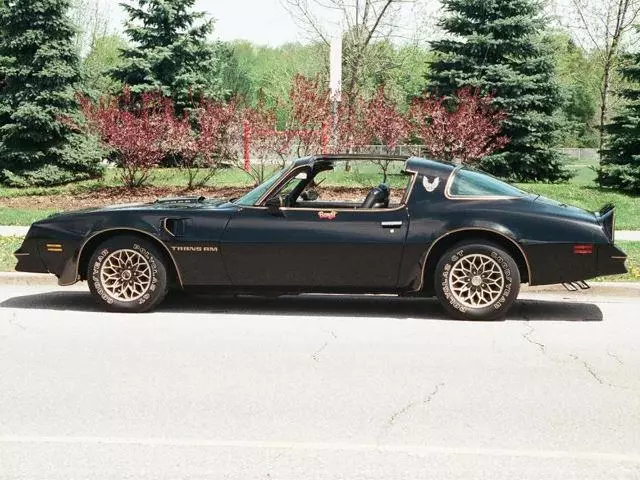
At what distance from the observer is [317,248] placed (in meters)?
7.81

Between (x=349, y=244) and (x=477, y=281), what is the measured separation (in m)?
1.13

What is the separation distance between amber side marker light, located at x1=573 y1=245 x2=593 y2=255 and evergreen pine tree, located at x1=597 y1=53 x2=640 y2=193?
1427cm

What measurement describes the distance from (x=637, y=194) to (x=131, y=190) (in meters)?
11.8

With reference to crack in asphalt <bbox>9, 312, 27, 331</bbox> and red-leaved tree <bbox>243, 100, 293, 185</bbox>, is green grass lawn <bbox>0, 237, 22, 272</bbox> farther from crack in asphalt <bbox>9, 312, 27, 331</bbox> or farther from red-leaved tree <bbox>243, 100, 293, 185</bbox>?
red-leaved tree <bbox>243, 100, 293, 185</bbox>

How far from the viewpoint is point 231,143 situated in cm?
2091

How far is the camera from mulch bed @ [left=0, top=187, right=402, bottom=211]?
19.3 meters

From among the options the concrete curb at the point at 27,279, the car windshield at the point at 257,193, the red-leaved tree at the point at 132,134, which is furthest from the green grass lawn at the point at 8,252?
the red-leaved tree at the point at 132,134

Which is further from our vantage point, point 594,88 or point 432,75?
point 594,88

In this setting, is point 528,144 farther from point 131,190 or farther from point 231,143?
point 131,190

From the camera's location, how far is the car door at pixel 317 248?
7773mm

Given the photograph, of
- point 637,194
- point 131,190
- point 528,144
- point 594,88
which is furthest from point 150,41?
point 594,88

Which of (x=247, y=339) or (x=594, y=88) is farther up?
(x=594, y=88)

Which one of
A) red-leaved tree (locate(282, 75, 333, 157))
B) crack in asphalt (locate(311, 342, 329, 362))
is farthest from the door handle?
red-leaved tree (locate(282, 75, 333, 157))

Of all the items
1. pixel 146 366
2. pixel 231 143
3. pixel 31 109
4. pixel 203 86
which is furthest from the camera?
pixel 203 86
